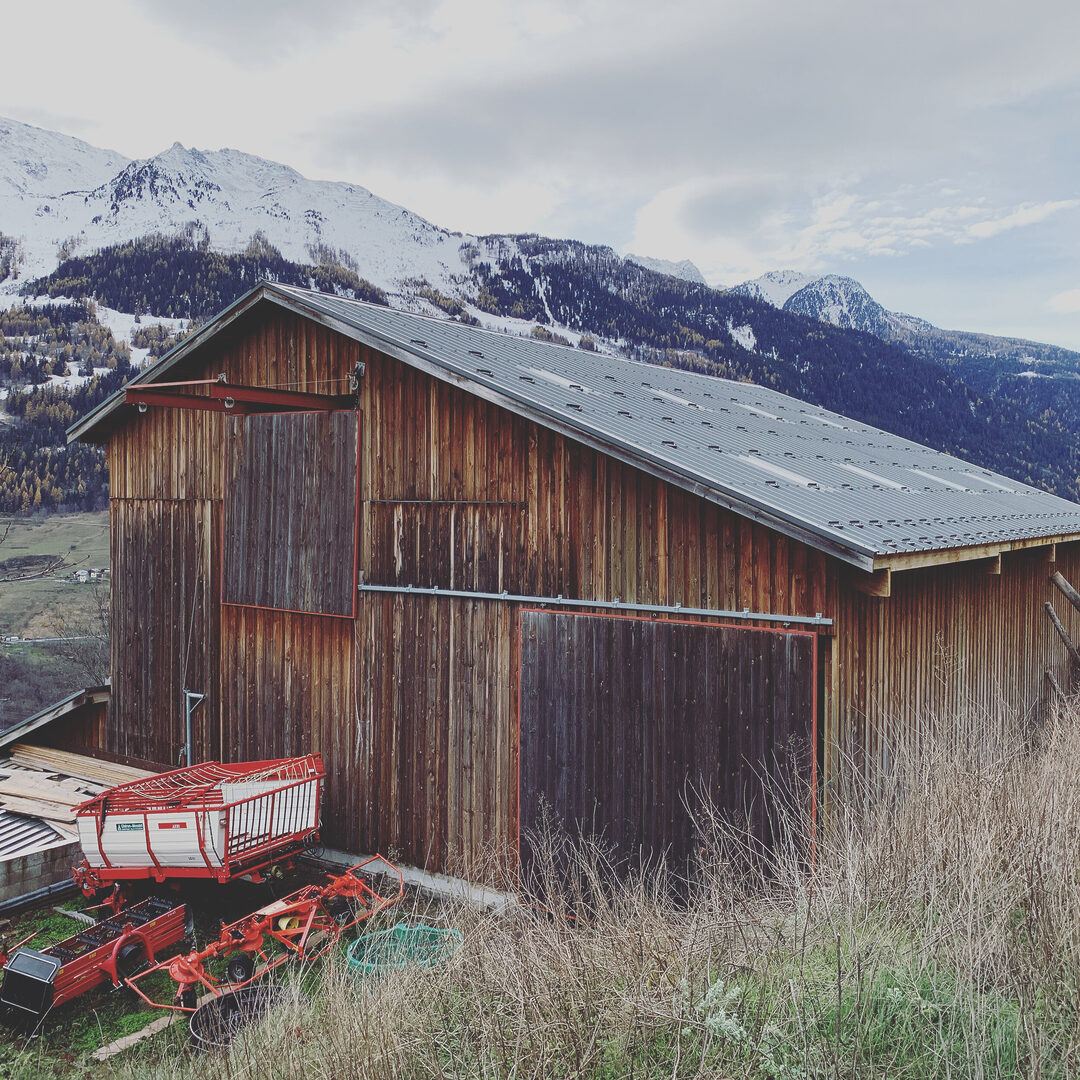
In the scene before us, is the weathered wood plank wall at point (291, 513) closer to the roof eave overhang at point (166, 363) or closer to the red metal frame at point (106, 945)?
the roof eave overhang at point (166, 363)

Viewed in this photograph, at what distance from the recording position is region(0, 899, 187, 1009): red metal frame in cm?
676

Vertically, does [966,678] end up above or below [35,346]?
below

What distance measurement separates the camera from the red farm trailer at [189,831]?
26.1ft

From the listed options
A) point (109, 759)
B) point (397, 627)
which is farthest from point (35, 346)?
point (397, 627)

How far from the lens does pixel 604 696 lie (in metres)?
7.80

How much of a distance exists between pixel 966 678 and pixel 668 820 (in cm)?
414

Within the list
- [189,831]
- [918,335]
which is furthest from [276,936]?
[918,335]

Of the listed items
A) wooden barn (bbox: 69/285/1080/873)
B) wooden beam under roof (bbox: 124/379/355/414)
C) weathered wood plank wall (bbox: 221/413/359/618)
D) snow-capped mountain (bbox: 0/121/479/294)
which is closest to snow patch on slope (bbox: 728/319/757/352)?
snow-capped mountain (bbox: 0/121/479/294)

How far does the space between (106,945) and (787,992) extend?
18.9ft

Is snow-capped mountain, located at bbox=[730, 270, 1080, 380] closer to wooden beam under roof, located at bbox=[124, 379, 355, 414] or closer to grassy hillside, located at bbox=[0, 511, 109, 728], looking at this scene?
grassy hillside, located at bbox=[0, 511, 109, 728]

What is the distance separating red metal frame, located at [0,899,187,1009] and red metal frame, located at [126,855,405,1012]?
8.1 inches

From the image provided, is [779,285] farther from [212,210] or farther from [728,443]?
[728,443]

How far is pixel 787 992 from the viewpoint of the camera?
149 inches

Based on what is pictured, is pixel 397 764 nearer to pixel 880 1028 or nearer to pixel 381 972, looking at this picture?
pixel 381 972
